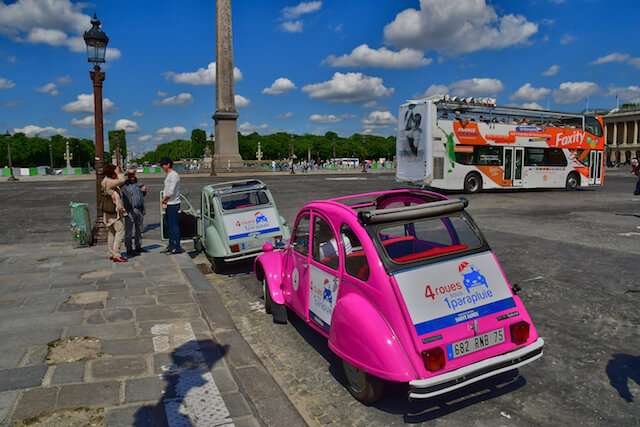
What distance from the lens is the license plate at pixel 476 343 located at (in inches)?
135

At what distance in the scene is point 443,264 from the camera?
3.72 meters

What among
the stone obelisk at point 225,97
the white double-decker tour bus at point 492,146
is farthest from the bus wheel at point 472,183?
the stone obelisk at point 225,97

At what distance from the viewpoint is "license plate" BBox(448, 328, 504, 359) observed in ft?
11.2

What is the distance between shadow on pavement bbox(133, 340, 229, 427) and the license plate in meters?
1.84

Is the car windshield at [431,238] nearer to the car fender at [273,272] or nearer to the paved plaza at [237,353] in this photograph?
the paved plaza at [237,353]

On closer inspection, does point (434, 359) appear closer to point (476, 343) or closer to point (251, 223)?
point (476, 343)

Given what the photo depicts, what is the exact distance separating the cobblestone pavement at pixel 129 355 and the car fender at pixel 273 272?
0.61 m

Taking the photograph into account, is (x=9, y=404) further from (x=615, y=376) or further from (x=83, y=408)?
(x=615, y=376)

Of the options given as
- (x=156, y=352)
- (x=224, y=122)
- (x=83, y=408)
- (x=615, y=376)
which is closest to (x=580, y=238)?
(x=615, y=376)

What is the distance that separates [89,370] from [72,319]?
157cm

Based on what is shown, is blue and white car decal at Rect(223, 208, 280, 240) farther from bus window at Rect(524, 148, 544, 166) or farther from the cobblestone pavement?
A: bus window at Rect(524, 148, 544, 166)

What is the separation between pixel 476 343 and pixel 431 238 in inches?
36.2

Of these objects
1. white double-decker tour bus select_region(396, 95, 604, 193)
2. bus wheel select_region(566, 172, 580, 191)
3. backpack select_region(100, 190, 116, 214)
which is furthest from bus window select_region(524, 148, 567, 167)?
backpack select_region(100, 190, 116, 214)

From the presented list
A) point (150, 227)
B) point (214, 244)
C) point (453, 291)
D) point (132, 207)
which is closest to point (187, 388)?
point (453, 291)
